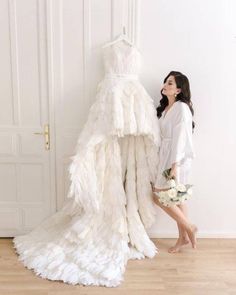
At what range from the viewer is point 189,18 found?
2.85 m

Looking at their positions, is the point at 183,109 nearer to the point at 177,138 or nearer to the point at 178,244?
the point at 177,138

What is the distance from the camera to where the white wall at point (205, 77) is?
2.84 metres

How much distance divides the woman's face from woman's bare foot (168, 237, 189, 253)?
1.24 metres

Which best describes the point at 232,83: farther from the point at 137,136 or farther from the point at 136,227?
the point at 136,227

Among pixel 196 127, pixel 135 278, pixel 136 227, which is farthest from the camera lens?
pixel 196 127

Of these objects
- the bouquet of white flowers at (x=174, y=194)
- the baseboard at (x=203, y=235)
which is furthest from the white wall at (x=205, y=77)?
the bouquet of white flowers at (x=174, y=194)

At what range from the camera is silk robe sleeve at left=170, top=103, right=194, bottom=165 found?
8.82 feet

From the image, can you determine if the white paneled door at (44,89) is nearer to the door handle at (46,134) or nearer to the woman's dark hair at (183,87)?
the door handle at (46,134)

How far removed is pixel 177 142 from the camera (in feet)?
8.82

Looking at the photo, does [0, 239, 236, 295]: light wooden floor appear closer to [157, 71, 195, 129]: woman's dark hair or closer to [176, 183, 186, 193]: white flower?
[176, 183, 186, 193]: white flower

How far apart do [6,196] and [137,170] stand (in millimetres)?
1222

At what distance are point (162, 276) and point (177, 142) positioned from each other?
102 cm

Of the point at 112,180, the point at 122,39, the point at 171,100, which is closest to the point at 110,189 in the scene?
the point at 112,180

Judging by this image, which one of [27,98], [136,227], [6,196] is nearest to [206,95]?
[136,227]
